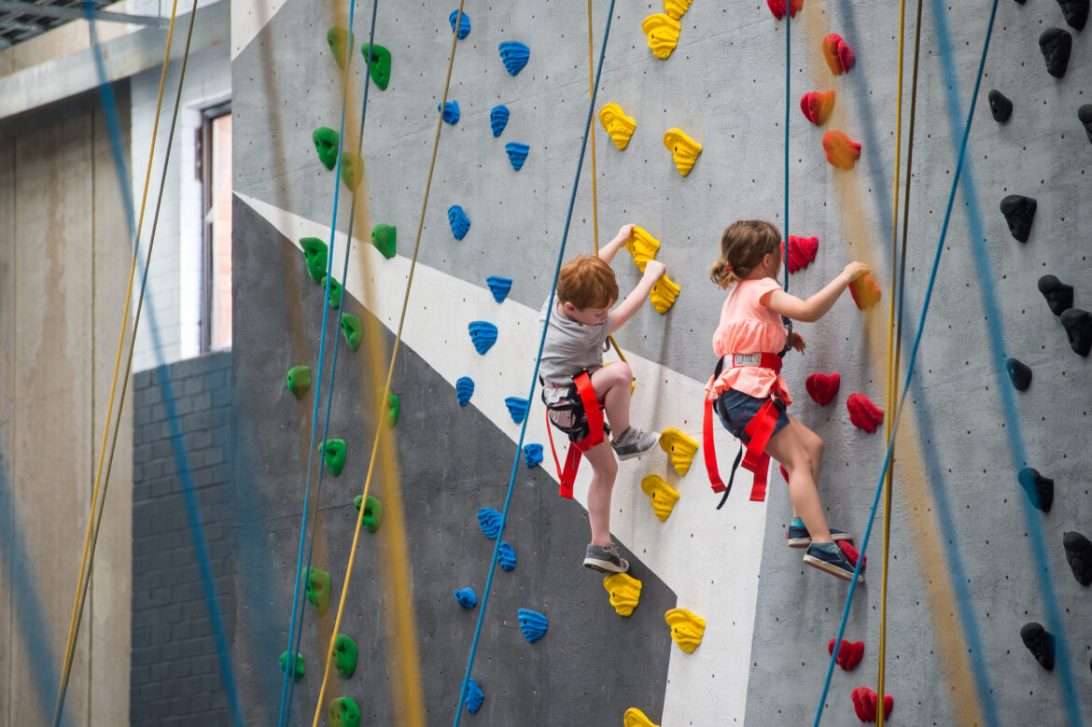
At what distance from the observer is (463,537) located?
487 cm

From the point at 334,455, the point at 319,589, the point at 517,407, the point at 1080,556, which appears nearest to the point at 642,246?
the point at 517,407

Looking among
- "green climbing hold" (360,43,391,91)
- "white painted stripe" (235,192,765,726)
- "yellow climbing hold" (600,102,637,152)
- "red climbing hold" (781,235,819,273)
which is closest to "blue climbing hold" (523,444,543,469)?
"white painted stripe" (235,192,765,726)

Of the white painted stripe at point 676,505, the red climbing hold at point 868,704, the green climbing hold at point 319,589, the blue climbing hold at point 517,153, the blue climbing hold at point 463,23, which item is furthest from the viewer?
the green climbing hold at point 319,589

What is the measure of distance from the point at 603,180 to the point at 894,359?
3.67 feet

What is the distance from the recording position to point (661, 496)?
4.32m

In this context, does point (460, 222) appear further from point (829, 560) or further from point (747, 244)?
point (829, 560)

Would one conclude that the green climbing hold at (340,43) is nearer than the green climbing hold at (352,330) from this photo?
No

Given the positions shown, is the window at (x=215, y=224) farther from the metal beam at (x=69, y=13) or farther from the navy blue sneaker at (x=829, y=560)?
the navy blue sneaker at (x=829, y=560)

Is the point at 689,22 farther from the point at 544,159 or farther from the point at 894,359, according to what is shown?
the point at 894,359

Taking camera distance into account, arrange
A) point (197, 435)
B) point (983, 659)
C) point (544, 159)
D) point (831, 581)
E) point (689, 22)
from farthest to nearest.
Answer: point (197, 435) < point (544, 159) < point (689, 22) < point (831, 581) < point (983, 659)

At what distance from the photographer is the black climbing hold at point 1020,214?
3639 mm

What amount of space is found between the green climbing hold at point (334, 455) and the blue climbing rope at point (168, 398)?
126 centimetres

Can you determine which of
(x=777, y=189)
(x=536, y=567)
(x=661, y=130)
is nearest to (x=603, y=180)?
(x=661, y=130)

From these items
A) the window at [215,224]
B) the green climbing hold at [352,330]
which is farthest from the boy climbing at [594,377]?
the window at [215,224]
